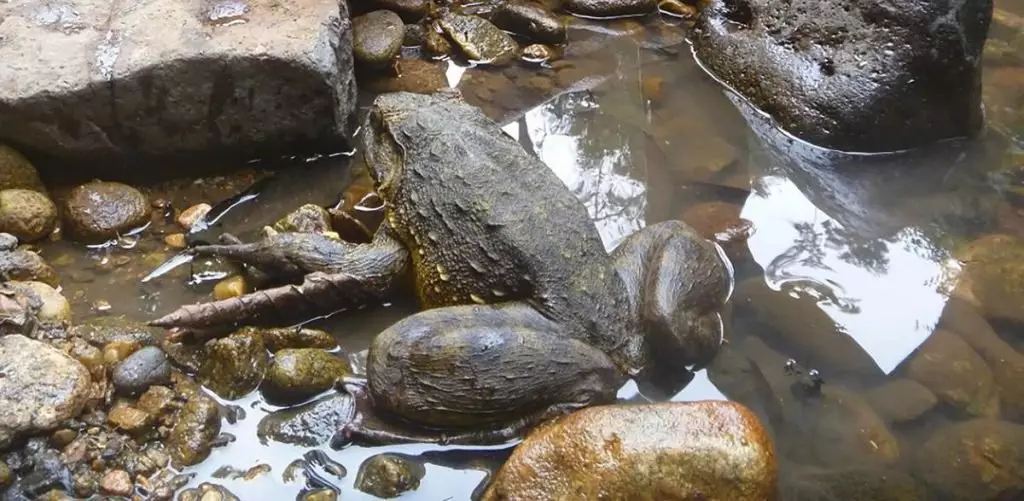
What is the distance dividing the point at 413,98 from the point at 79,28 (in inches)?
67.9

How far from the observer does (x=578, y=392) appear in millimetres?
3168

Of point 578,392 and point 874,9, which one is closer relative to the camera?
point 578,392

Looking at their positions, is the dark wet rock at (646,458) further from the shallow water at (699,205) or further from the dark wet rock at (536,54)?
the dark wet rock at (536,54)

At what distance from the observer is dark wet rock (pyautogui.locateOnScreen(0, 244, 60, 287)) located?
3.73m

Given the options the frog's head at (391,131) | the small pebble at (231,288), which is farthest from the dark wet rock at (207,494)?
the frog's head at (391,131)

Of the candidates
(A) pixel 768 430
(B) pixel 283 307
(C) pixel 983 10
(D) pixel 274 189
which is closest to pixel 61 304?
(B) pixel 283 307

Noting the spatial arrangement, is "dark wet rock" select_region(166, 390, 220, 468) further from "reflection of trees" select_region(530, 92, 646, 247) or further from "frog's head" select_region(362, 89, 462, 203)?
"reflection of trees" select_region(530, 92, 646, 247)

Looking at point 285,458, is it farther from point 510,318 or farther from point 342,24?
point 342,24

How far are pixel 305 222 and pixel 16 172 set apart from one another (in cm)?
135

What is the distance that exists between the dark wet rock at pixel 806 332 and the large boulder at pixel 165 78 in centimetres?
231

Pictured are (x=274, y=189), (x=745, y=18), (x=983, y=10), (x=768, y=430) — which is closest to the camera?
(x=768, y=430)

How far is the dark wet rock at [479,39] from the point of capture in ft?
18.4

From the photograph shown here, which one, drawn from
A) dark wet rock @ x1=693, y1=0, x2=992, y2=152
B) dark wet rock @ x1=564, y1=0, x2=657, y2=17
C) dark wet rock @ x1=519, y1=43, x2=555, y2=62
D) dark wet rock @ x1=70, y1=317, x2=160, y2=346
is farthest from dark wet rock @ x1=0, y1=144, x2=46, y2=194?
dark wet rock @ x1=693, y1=0, x2=992, y2=152

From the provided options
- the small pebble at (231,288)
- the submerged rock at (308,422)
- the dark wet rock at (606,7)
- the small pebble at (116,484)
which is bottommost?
the submerged rock at (308,422)
